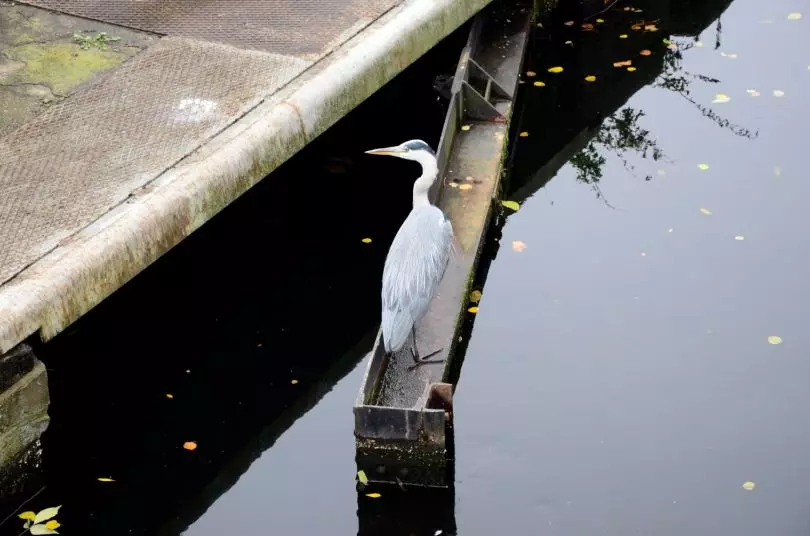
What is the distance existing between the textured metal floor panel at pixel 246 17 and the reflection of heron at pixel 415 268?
4.79 ft

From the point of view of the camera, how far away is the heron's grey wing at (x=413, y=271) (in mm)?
5523

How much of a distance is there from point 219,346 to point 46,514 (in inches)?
61.5

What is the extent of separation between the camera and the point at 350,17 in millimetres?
A: 7426

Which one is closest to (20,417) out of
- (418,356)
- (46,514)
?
(46,514)

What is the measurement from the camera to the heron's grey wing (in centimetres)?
552

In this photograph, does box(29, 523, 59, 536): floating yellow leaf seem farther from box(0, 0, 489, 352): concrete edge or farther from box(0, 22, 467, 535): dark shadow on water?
box(0, 0, 489, 352): concrete edge

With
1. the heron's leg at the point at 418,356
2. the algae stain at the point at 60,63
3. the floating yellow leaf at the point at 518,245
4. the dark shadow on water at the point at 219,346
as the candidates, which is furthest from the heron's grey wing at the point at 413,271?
the algae stain at the point at 60,63

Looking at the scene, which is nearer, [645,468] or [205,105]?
[645,468]

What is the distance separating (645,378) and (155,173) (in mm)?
2979

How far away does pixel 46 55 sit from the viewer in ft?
22.7

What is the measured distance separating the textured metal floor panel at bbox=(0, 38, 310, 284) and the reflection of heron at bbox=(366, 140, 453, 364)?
4.03 feet

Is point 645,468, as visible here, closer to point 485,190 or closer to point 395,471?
point 395,471

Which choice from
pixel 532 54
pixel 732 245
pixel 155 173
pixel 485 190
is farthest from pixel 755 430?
pixel 532 54

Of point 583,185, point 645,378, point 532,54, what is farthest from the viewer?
point 532,54
